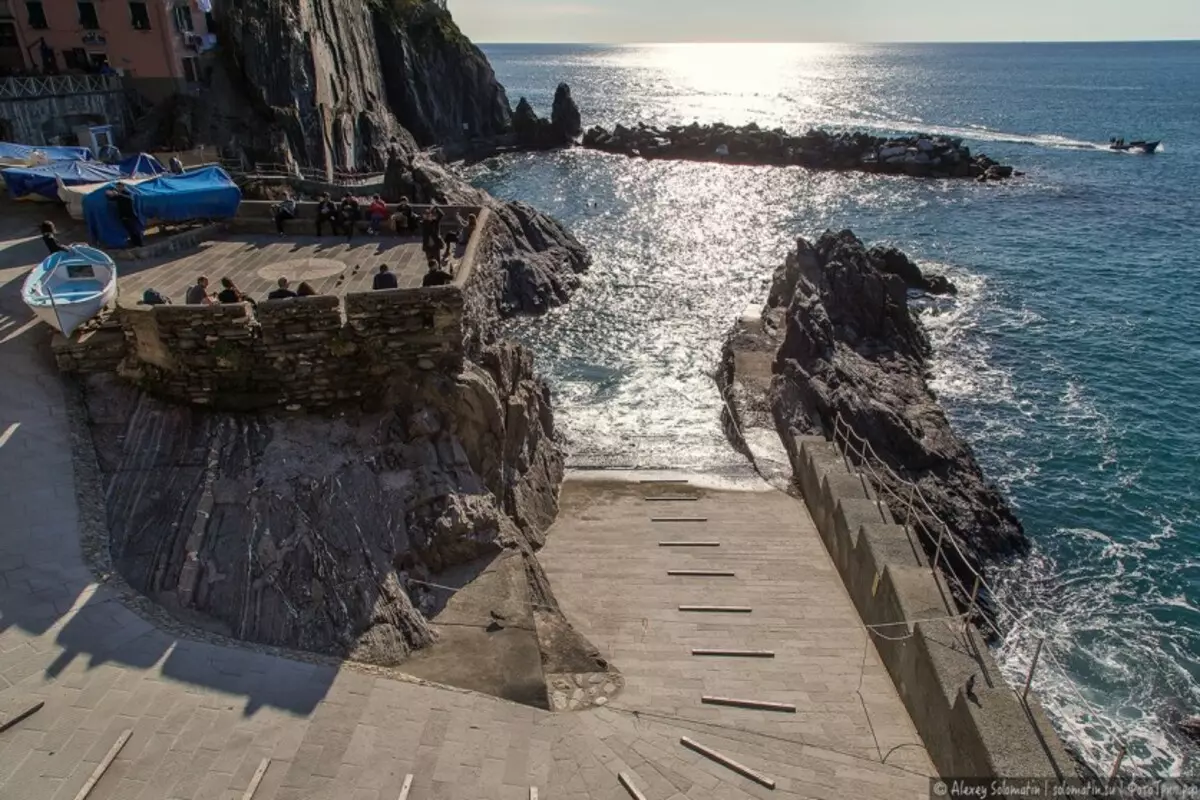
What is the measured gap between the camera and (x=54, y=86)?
4800 centimetres

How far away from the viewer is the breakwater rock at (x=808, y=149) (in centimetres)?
8388

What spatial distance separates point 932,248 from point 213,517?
55996 mm

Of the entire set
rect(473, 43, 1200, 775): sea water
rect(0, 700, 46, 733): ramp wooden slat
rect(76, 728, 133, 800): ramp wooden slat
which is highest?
rect(0, 700, 46, 733): ramp wooden slat

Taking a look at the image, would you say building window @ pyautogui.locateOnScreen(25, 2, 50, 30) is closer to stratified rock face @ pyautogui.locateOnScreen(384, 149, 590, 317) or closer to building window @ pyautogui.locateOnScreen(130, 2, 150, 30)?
building window @ pyautogui.locateOnScreen(130, 2, 150, 30)

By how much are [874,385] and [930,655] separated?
2042 cm

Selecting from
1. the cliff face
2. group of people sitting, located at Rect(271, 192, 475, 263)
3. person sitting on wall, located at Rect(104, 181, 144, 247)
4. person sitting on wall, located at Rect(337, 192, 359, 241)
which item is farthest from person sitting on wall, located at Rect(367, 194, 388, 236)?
the cliff face

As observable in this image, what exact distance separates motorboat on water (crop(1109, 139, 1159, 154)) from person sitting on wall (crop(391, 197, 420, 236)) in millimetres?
106150

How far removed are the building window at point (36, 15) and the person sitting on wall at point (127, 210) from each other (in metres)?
45.5

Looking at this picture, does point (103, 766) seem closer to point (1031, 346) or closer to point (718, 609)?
point (718, 609)

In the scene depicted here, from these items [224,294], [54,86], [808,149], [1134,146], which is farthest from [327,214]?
[1134,146]

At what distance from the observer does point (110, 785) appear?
351 inches

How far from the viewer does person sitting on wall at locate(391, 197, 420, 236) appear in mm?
20283

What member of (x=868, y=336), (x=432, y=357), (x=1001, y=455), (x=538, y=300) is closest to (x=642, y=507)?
(x=432, y=357)

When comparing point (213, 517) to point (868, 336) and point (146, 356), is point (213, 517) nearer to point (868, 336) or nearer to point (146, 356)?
point (146, 356)
